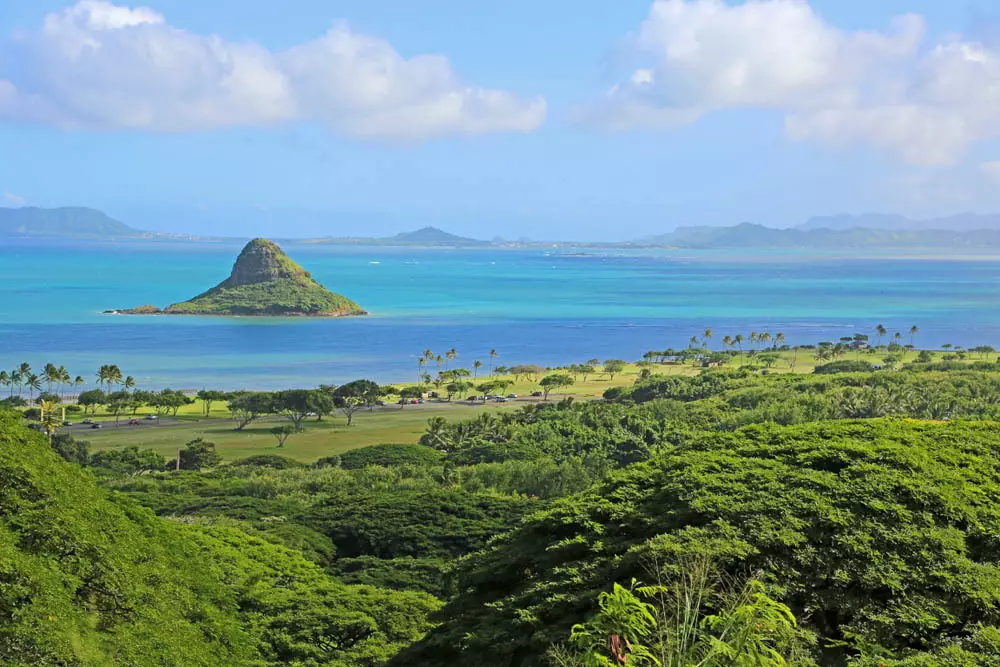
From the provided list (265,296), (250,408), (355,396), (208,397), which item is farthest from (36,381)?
(265,296)

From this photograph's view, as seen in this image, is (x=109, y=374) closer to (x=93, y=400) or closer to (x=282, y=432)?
(x=93, y=400)

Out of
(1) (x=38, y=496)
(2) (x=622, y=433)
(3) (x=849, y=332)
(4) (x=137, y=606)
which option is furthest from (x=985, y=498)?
(3) (x=849, y=332)

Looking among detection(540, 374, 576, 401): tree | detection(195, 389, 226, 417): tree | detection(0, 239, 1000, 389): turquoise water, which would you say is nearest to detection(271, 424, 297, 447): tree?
detection(195, 389, 226, 417): tree

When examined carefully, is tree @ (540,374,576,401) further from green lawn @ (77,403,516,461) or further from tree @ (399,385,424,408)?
green lawn @ (77,403,516,461)

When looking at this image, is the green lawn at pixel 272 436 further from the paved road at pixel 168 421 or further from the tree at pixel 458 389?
the tree at pixel 458 389

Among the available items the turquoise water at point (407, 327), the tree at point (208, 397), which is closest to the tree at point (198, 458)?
the tree at point (208, 397)

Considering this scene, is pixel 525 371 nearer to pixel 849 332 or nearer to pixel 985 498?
pixel 849 332

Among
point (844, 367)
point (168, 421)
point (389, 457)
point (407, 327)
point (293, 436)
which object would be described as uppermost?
point (844, 367)
